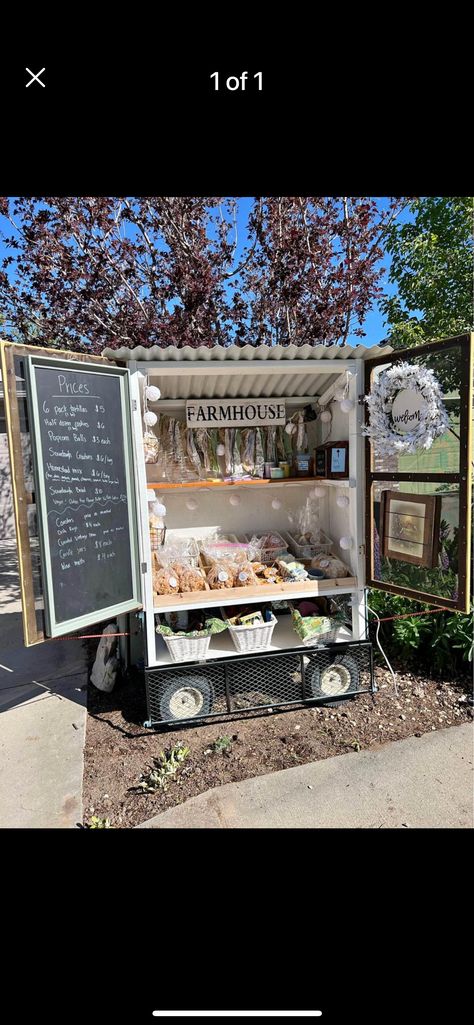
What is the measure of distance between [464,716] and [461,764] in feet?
2.14

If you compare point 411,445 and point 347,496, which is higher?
point 411,445

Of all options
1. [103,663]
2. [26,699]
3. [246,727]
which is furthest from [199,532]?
[26,699]

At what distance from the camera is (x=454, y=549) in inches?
129

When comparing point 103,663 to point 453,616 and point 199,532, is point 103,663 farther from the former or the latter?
point 453,616

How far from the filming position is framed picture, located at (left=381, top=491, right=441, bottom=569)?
10.6ft

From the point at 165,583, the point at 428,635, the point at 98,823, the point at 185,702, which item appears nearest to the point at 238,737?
the point at 185,702

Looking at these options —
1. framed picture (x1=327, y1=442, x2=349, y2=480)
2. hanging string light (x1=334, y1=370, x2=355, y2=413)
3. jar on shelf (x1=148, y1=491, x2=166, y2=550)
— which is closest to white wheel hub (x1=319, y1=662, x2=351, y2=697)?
framed picture (x1=327, y1=442, x2=349, y2=480)

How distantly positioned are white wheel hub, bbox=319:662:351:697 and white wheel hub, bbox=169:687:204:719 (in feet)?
3.19

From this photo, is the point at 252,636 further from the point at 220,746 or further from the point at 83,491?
the point at 83,491

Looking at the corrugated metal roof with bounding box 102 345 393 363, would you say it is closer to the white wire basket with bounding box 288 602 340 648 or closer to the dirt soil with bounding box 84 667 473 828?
the white wire basket with bounding box 288 602 340 648

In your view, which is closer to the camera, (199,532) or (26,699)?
(26,699)

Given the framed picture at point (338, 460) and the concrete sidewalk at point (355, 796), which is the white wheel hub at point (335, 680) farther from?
the framed picture at point (338, 460)

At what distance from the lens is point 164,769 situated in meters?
3.09

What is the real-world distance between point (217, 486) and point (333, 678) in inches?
71.6
